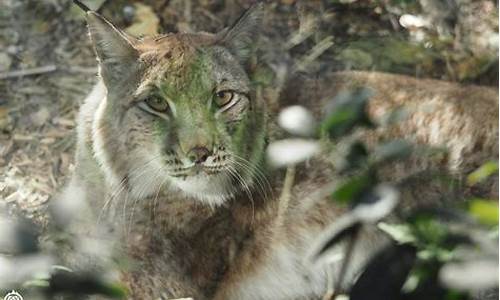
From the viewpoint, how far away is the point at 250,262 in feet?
11.2

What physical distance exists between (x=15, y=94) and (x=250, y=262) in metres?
1.55

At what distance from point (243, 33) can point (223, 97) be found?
25 cm

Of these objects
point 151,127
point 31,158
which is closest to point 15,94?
point 31,158

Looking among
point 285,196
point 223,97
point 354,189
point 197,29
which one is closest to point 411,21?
point 197,29

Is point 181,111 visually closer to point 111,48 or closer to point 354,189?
point 111,48

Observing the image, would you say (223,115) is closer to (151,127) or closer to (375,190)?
(151,127)

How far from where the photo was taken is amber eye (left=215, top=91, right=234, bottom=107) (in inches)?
124

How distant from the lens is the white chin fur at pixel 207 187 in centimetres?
318

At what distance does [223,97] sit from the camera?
10.4ft

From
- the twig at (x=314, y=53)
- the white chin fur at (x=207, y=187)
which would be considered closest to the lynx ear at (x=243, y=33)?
the white chin fur at (x=207, y=187)

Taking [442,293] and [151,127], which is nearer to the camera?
[442,293]

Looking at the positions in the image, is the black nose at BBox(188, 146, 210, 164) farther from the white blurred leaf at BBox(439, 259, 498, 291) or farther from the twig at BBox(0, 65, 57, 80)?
the twig at BBox(0, 65, 57, 80)

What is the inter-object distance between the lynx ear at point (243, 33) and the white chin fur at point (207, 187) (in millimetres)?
432

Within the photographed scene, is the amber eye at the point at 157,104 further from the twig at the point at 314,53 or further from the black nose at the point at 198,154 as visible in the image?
the twig at the point at 314,53
